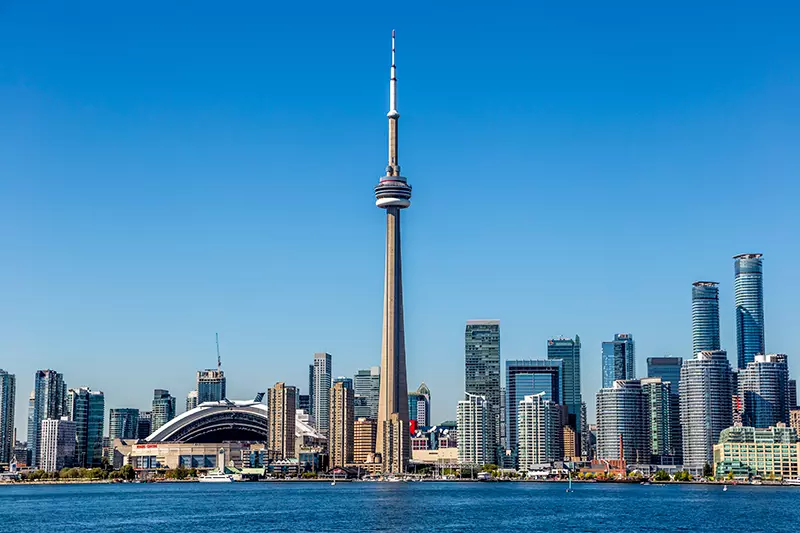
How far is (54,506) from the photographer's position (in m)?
148

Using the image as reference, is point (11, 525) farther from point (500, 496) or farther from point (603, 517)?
point (500, 496)

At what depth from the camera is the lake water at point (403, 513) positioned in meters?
106

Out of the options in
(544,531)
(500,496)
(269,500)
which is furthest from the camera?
(500,496)

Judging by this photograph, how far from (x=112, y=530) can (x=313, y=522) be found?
18.3m

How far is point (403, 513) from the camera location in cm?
12194

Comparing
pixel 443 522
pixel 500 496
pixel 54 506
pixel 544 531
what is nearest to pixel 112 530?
pixel 443 522

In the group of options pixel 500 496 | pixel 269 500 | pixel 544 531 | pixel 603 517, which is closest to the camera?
pixel 544 531

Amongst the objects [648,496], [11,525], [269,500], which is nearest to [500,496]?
[648,496]

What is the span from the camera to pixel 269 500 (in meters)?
157

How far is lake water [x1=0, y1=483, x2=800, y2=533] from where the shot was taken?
4188 inches

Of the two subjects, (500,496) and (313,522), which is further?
(500,496)

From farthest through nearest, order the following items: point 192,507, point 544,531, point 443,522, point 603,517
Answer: point 192,507 → point 603,517 → point 443,522 → point 544,531

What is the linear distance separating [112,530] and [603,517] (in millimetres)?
48935

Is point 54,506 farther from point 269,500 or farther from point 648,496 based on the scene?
point 648,496
